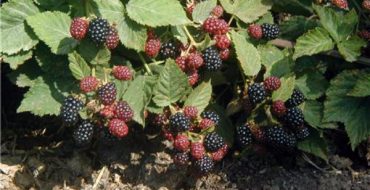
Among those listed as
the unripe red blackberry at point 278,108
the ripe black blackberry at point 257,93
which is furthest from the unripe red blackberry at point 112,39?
the unripe red blackberry at point 278,108

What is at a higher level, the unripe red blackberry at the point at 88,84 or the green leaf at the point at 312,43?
the green leaf at the point at 312,43

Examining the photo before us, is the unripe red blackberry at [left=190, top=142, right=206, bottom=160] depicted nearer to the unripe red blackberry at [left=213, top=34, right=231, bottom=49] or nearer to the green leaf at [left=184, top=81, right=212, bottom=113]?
the green leaf at [left=184, top=81, right=212, bottom=113]

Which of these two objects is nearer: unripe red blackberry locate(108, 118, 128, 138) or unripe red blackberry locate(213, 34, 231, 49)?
unripe red blackberry locate(108, 118, 128, 138)

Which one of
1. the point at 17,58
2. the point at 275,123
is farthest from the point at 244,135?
the point at 17,58

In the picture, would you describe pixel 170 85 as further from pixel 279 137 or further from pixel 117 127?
pixel 279 137

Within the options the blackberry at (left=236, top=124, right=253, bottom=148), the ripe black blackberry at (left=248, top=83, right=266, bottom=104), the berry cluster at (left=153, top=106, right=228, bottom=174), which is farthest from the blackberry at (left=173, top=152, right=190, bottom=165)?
the ripe black blackberry at (left=248, top=83, right=266, bottom=104)

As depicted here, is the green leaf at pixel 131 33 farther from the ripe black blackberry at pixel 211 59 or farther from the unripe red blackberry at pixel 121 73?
the ripe black blackberry at pixel 211 59
